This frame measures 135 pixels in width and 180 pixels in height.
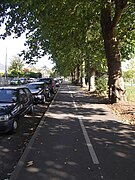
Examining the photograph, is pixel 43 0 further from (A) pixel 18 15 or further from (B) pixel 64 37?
(B) pixel 64 37

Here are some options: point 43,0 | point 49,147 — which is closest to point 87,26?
point 43,0

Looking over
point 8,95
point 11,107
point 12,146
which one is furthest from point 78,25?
point 12,146

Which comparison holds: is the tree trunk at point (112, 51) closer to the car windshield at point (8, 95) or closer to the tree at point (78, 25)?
the tree at point (78, 25)

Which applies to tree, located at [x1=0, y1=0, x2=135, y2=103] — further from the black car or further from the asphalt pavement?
the asphalt pavement

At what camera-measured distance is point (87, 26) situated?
21266mm

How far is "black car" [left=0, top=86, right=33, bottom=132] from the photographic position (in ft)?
31.3

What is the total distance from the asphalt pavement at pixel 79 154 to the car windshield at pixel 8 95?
150 cm

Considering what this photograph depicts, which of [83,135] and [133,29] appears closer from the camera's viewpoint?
[83,135]

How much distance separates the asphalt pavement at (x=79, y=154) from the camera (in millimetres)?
5707

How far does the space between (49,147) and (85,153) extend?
110 cm

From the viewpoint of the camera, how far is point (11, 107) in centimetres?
1011

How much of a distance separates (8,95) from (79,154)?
210 inches

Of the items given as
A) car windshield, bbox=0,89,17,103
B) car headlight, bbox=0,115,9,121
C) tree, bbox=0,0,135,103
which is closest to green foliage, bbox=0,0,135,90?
tree, bbox=0,0,135,103

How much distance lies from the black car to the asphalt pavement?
948 millimetres
